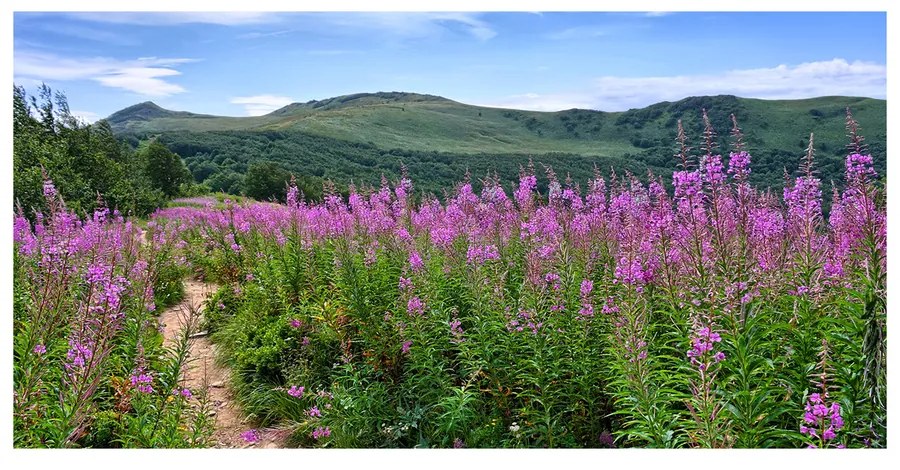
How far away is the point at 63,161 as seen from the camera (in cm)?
792

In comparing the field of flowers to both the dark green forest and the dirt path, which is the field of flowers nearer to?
the dirt path

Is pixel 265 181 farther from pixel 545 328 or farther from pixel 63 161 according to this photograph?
pixel 545 328

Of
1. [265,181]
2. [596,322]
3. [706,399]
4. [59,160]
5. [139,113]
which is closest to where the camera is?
[706,399]

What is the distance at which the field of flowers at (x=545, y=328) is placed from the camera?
283 cm

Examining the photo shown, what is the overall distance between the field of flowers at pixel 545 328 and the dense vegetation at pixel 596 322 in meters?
0.02

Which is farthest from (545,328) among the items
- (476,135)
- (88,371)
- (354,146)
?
(476,135)

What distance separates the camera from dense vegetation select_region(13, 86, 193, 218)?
5.52 m

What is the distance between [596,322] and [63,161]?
320 inches

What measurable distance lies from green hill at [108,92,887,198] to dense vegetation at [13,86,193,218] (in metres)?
0.77

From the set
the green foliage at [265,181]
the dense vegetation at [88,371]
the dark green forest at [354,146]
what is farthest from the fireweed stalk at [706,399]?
the green foliage at [265,181]

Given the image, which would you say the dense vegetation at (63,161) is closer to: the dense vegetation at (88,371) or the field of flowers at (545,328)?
the field of flowers at (545,328)

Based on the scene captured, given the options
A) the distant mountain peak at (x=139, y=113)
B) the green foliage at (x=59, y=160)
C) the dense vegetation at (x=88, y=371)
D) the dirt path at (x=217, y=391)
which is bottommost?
the dirt path at (x=217, y=391)

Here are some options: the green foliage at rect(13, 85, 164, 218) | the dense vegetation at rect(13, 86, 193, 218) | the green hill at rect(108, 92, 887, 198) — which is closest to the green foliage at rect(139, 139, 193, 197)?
the green hill at rect(108, 92, 887, 198)
